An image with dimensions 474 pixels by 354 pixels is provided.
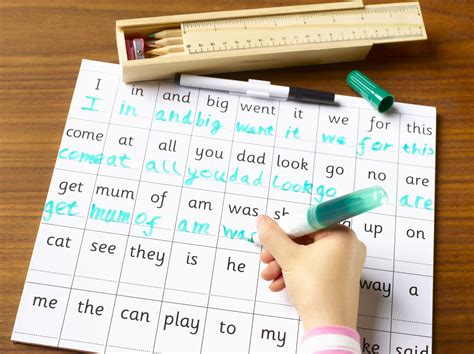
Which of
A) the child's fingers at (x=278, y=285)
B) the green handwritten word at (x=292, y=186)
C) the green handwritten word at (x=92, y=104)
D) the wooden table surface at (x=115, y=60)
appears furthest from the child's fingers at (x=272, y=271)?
the green handwritten word at (x=92, y=104)

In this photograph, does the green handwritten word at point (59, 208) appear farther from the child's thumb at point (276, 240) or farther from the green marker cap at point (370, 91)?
the green marker cap at point (370, 91)

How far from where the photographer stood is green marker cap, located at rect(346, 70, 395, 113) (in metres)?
0.82

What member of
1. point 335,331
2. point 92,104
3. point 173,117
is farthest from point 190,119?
point 335,331

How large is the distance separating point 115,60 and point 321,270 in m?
0.43

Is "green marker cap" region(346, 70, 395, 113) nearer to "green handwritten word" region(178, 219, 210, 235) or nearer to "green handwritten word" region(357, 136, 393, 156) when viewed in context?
"green handwritten word" region(357, 136, 393, 156)

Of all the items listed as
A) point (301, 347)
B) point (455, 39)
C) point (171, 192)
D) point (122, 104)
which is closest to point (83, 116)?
point (122, 104)

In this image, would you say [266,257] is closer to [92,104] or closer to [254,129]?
[254,129]

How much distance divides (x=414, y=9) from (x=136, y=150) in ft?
1.52

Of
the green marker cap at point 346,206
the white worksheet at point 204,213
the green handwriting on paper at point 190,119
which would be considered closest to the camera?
the green marker cap at point 346,206

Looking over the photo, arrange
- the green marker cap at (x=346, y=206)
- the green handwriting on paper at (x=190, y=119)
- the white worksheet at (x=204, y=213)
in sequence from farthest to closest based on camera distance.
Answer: the green handwriting on paper at (x=190, y=119) < the white worksheet at (x=204, y=213) < the green marker cap at (x=346, y=206)

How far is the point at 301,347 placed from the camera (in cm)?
68

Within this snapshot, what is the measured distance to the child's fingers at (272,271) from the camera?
729 millimetres

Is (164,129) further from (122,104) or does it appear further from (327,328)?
(327,328)

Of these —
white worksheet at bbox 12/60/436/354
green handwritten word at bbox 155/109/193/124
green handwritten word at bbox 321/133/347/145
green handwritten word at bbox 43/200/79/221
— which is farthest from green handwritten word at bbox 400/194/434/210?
green handwritten word at bbox 43/200/79/221
